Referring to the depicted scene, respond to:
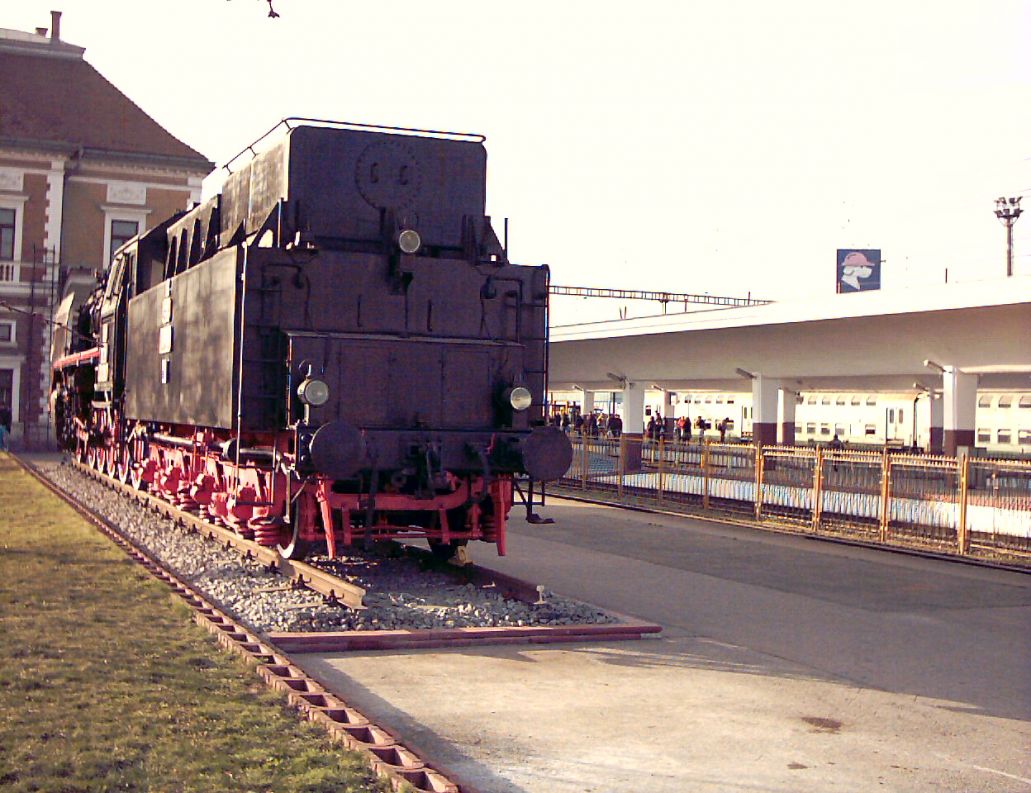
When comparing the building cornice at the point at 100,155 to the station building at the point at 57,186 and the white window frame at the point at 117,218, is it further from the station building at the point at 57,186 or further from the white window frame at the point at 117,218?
the white window frame at the point at 117,218

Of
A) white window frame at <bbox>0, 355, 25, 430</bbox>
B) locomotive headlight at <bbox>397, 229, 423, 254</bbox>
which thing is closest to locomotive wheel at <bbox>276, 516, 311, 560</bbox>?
locomotive headlight at <bbox>397, 229, 423, 254</bbox>

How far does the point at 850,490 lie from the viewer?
17.1 m

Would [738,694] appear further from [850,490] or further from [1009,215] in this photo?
[1009,215]

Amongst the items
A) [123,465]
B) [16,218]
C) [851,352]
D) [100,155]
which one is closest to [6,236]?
[16,218]

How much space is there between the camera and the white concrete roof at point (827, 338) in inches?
907

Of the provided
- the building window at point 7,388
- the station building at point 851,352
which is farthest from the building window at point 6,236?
the station building at point 851,352

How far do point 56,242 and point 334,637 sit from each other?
121 feet

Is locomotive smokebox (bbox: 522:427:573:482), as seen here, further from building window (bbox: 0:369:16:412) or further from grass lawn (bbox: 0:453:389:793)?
building window (bbox: 0:369:16:412)

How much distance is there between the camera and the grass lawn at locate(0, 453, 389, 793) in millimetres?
4914

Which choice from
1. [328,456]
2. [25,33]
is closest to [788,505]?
[328,456]

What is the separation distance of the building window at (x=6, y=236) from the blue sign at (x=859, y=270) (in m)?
31.8

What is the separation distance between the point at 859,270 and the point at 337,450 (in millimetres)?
41690

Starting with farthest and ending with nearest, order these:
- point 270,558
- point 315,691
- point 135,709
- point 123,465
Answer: point 123,465
point 270,558
point 315,691
point 135,709

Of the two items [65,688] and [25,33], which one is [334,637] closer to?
[65,688]
